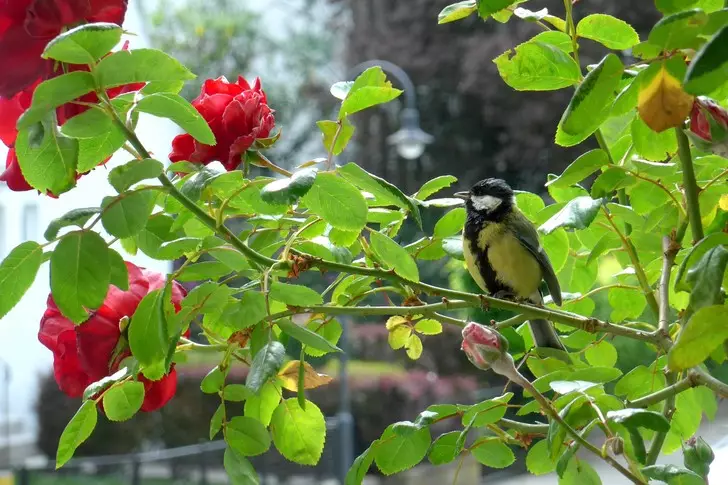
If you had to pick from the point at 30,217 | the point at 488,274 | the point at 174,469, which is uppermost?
the point at 488,274

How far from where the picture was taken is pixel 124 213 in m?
0.27

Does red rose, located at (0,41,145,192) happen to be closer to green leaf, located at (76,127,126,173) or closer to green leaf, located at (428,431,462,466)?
green leaf, located at (76,127,126,173)

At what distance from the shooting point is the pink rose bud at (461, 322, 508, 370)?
292mm

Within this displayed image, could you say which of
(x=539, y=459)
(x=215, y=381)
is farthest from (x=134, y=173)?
(x=539, y=459)

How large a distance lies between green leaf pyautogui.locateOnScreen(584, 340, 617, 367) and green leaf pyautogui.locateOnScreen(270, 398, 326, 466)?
0.48 feet

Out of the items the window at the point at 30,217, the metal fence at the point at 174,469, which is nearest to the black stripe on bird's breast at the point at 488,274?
the metal fence at the point at 174,469

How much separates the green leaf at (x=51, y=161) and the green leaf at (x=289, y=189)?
2.3 inches

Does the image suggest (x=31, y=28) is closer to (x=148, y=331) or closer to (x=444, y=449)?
(x=148, y=331)

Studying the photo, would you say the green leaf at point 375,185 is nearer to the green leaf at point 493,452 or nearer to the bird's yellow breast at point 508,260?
the green leaf at point 493,452

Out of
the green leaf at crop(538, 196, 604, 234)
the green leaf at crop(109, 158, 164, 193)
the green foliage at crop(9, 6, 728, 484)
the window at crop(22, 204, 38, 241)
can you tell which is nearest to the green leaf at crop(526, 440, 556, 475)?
the green foliage at crop(9, 6, 728, 484)

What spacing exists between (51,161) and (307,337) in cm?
10

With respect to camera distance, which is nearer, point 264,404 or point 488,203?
point 264,404

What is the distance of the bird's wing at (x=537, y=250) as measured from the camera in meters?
0.46

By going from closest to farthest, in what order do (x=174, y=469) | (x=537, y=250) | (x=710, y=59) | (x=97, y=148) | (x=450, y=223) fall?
(x=710, y=59) → (x=97, y=148) → (x=450, y=223) → (x=537, y=250) → (x=174, y=469)
